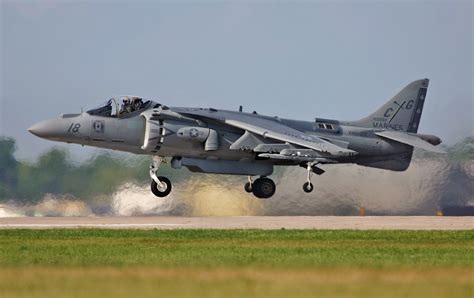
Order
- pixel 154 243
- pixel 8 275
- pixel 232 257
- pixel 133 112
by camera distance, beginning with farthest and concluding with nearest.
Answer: pixel 133 112, pixel 154 243, pixel 232 257, pixel 8 275

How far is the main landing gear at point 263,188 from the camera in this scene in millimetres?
34156

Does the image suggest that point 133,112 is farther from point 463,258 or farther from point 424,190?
point 463,258

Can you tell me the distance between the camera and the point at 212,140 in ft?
109

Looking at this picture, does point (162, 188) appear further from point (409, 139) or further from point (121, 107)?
point (409, 139)

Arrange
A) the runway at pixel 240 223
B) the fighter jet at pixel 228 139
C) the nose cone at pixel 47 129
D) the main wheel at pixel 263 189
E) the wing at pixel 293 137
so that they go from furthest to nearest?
the main wheel at pixel 263 189 < the wing at pixel 293 137 < the fighter jet at pixel 228 139 < the nose cone at pixel 47 129 < the runway at pixel 240 223

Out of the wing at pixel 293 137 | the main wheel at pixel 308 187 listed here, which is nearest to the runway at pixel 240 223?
the main wheel at pixel 308 187

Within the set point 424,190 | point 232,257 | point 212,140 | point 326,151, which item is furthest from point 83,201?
point 232,257

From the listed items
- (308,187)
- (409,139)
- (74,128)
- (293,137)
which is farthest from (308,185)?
(74,128)

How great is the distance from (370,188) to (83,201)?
8656 mm

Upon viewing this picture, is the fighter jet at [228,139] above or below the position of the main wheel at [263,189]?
above

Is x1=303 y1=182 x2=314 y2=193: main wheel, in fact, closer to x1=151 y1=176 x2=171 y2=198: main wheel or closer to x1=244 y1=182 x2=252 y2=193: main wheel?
x1=244 y1=182 x2=252 y2=193: main wheel

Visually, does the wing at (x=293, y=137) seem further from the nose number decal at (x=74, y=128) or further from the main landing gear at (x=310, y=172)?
the nose number decal at (x=74, y=128)

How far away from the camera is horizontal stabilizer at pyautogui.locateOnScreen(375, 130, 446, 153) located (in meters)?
34.8

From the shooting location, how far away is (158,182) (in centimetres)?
3281
